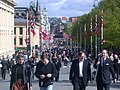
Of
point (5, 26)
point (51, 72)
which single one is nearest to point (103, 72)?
point (51, 72)

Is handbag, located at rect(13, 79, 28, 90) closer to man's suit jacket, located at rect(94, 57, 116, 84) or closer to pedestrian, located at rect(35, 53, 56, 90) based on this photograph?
pedestrian, located at rect(35, 53, 56, 90)

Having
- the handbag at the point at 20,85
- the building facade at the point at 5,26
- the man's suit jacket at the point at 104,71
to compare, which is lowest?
the handbag at the point at 20,85

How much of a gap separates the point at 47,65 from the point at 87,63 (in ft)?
4.93

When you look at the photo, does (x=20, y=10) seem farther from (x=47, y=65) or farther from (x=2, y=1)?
(x=47, y=65)

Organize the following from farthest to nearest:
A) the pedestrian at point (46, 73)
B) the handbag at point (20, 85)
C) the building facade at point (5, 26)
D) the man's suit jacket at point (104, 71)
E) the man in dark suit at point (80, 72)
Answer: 1. the building facade at point (5, 26)
2. the man's suit jacket at point (104, 71)
3. the man in dark suit at point (80, 72)
4. the handbag at point (20, 85)
5. the pedestrian at point (46, 73)

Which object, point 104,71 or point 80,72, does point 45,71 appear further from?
point 104,71

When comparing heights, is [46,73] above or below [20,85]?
above

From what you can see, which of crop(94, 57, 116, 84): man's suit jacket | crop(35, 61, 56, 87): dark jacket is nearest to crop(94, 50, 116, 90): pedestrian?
crop(94, 57, 116, 84): man's suit jacket

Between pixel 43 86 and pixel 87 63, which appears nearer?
pixel 43 86

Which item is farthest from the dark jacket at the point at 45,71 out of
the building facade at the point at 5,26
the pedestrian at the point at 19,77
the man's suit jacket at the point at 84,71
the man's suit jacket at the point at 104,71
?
the building facade at the point at 5,26

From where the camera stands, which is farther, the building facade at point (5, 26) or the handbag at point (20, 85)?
the building facade at point (5, 26)

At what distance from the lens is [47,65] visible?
13.9 m

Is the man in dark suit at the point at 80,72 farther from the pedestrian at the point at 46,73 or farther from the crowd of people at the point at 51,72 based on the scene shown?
the pedestrian at the point at 46,73

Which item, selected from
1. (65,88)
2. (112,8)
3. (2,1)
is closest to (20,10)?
(2,1)
